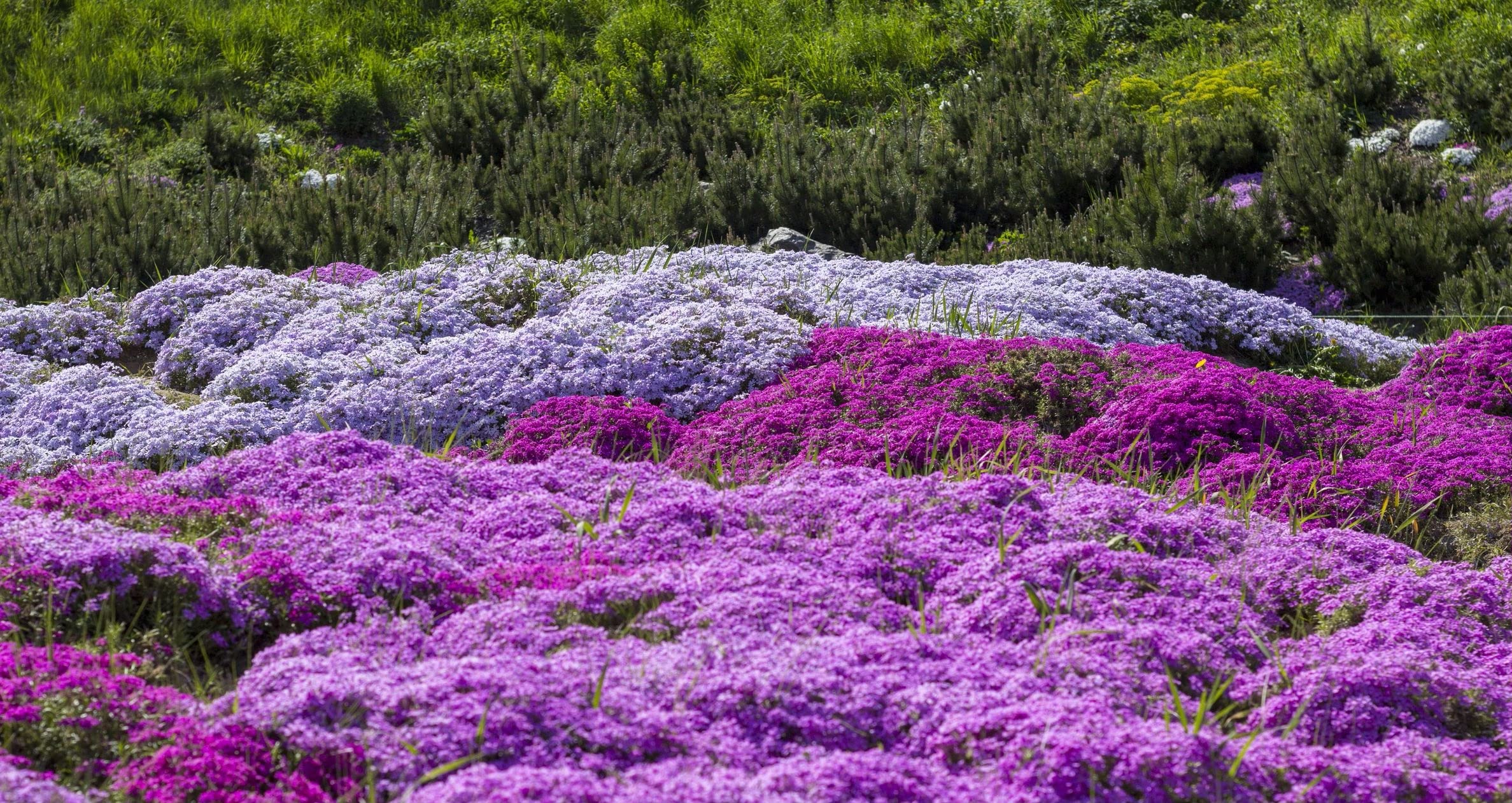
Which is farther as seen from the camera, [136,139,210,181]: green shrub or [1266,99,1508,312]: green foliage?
[136,139,210,181]: green shrub

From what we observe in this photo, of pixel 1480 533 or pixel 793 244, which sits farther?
pixel 793 244

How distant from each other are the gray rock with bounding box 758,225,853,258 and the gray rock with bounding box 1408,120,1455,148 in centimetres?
631

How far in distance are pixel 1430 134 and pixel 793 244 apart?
22.1 ft

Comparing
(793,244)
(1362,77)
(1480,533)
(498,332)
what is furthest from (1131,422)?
(1362,77)

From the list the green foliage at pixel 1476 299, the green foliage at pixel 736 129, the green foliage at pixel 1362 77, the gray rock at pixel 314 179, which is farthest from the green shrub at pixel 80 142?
the green foliage at pixel 1476 299

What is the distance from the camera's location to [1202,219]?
10.1 m

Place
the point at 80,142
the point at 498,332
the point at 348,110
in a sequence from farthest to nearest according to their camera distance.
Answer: the point at 348,110 → the point at 80,142 → the point at 498,332

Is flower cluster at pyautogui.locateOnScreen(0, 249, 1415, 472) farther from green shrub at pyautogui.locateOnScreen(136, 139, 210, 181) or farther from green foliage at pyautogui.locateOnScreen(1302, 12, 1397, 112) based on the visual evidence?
green shrub at pyautogui.locateOnScreen(136, 139, 210, 181)

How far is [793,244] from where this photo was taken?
32.4 feet

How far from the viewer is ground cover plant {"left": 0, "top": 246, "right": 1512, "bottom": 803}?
315cm

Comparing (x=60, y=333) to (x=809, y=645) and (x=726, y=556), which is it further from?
(x=809, y=645)

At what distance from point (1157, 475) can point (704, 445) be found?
2.06 meters

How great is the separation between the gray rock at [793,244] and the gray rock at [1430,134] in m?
6.31

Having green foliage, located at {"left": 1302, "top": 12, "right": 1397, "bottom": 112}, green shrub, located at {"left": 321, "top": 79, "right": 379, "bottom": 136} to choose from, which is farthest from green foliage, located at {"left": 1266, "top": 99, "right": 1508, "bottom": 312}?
green shrub, located at {"left": 321, "top": 79, "right": 379, "bottom": 136}
